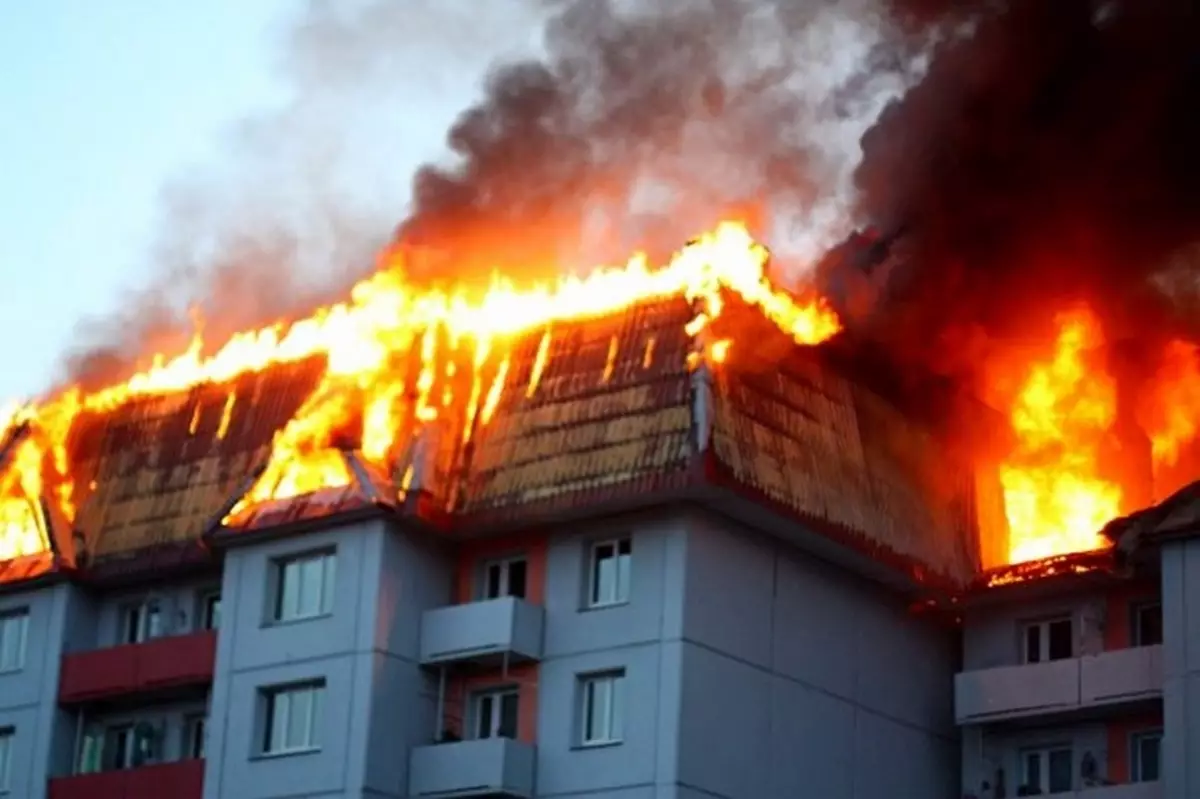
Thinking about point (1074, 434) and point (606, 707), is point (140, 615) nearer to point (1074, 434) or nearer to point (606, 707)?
point (606, 707)

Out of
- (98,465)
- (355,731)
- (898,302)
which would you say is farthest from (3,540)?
(898,302)

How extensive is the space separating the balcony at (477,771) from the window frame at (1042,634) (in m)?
11.7

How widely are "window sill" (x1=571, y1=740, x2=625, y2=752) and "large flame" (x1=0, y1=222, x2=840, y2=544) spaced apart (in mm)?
7322

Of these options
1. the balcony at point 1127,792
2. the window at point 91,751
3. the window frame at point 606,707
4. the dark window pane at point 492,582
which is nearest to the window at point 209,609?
the window at point 91,751

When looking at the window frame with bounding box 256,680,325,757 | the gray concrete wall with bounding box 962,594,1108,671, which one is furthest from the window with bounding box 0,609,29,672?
the gray concrete wall with bounding box 962,594,1108,671

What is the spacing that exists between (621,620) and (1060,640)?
10.7 meters

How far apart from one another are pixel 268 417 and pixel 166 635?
553 cm

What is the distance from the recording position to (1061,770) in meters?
53.1

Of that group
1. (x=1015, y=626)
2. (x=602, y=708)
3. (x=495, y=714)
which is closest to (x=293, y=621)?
(x=495, y=714)

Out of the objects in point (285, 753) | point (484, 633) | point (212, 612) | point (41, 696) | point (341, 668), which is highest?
point (212, 612)

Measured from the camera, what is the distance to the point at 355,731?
49812mm

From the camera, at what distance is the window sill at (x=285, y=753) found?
5059 cm

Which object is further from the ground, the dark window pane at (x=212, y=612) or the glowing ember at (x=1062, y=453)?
the glowing ember at (x=1062, y=453)

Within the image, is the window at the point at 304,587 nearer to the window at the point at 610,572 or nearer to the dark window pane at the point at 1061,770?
the window at the point at 610,572
